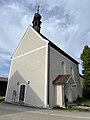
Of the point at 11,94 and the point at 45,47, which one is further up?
the point at 45,47

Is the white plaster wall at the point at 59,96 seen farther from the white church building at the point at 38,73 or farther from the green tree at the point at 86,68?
the green tree at the point at 86,68

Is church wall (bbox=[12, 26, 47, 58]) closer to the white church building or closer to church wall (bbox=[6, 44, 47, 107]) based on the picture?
the white church building

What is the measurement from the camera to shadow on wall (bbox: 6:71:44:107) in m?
15.8

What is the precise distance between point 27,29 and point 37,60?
6.19 metres

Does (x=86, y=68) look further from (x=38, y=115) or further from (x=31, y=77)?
(x=38, y=115)

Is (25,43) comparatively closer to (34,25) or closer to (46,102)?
(34,25)

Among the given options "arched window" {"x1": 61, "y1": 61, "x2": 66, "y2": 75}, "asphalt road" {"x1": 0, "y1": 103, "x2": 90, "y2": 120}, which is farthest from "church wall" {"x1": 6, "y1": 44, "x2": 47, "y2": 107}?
"asphalt road" {"x1": 0, "y1": 103, "x2": 90, "y2": 120}

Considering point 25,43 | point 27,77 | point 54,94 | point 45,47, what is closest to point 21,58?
point 25,43

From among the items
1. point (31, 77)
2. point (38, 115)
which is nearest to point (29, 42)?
point (31, 77)

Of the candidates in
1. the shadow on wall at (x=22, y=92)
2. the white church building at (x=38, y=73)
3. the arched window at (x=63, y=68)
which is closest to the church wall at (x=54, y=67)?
the white church building at (x=38, y=73)

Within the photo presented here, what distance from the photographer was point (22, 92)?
58.6 ft

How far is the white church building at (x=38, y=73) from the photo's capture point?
15.4 metres

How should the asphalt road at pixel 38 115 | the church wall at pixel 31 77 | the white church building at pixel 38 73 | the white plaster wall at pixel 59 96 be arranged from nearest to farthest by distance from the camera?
the asphalt road at pixel 38 115 → the white plaster wall at pixel 59 96 → the white church building at pixel 38 73 → the church wall at pixel 31 77

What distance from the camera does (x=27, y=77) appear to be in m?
17.8
